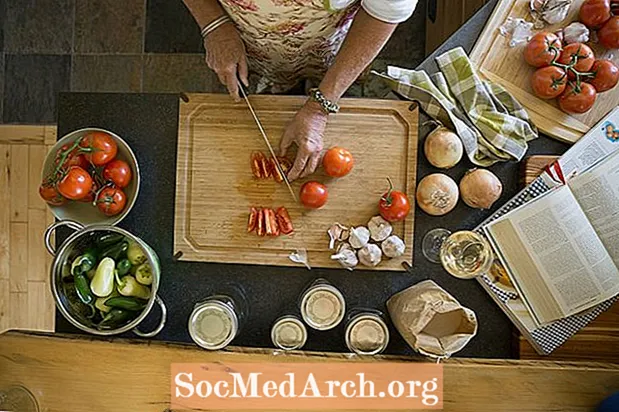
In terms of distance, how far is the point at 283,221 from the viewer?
130 centimetres

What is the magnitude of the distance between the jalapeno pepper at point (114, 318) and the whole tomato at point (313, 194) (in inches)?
15.8

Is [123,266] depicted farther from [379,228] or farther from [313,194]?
[379,228]

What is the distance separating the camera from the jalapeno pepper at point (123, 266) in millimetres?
1222

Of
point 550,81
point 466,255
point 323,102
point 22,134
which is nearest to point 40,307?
point 22,134

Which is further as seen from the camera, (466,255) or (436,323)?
(466,255)

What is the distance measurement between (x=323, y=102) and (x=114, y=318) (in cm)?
57

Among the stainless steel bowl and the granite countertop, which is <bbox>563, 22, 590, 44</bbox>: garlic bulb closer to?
the granite countertop

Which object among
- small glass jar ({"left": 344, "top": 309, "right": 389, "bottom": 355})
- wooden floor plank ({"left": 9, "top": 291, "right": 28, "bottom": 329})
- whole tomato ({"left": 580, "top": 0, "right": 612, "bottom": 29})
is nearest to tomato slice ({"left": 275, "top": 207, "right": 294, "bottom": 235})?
small glass jar ({"left": 344, "top": 309, "right": 389, "bottom": 355})

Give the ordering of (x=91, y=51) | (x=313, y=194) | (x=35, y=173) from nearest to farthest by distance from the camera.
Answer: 1. (x=313, y=194)
2. (x=35, y=173)
3. (x=91, y=51)

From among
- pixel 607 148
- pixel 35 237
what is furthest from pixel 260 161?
pixel 35 237

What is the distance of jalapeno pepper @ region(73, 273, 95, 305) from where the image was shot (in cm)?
122

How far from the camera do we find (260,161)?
1.30 metres

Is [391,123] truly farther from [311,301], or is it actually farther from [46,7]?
[46,7]

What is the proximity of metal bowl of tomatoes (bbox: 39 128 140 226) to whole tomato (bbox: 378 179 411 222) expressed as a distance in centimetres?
49
